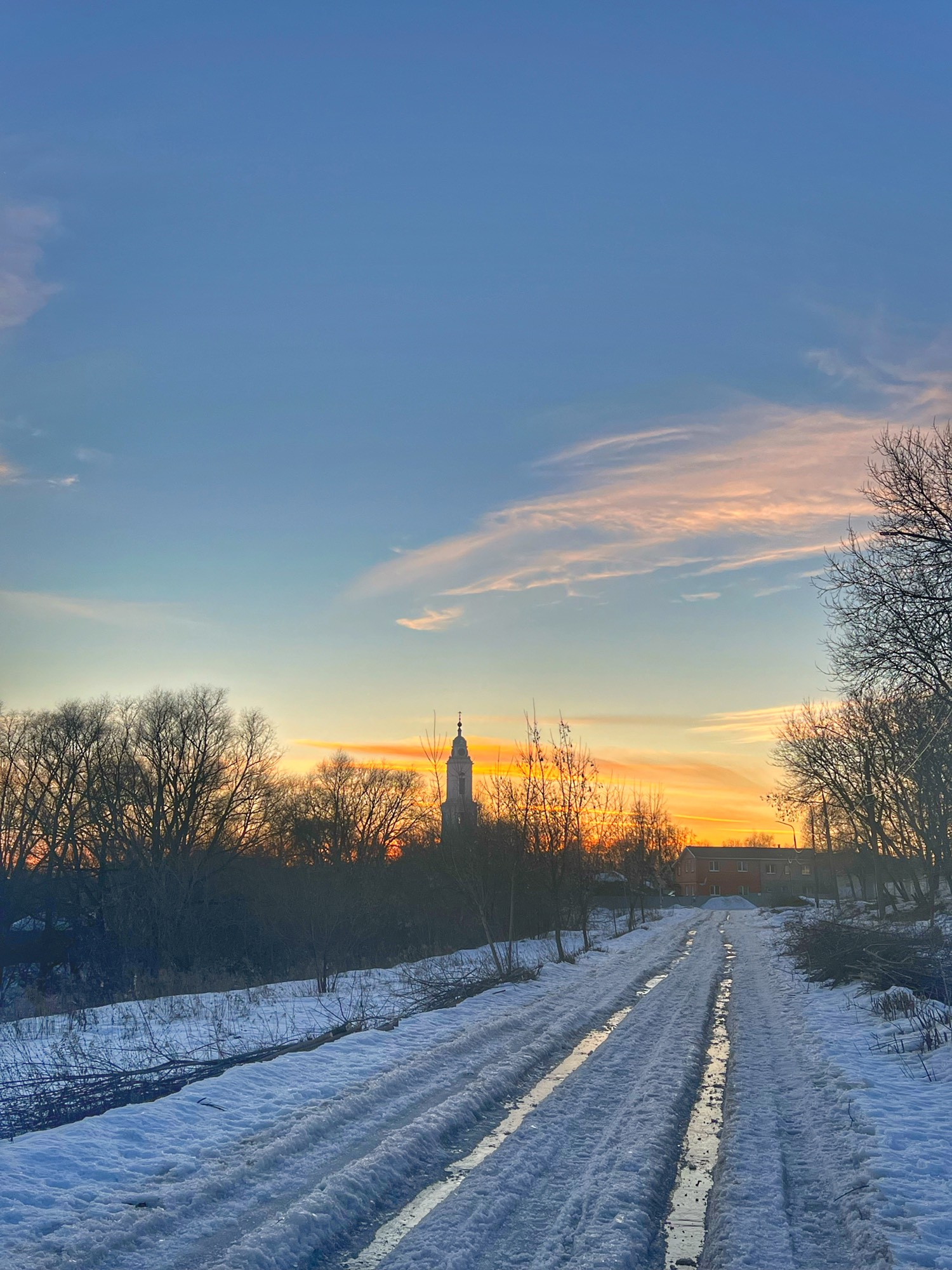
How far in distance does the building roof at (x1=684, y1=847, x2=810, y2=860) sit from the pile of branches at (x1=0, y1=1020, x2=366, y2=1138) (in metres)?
127

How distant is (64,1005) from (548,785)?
13.7 m

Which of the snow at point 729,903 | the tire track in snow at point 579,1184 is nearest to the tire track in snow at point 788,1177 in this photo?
the tire track in snow at point 579,1184

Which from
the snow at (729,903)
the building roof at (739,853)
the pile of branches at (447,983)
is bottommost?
the snow at (729,903)

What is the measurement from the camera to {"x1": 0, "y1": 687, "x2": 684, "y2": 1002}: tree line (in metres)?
33.3

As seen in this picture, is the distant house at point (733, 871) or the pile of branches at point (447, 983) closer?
the pile of branches at point (447, 983)

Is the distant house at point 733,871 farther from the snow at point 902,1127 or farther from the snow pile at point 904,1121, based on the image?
the snow at point 902,1127

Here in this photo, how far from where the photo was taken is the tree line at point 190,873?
109ft

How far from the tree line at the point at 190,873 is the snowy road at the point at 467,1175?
1907 cm

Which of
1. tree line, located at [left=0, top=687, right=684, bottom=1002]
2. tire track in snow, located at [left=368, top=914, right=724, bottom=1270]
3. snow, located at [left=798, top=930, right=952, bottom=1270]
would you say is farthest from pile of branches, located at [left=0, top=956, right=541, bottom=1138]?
tree line, located at [left=0, top=687, right=684, bottom=1002]

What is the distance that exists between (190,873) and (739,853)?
104880mm

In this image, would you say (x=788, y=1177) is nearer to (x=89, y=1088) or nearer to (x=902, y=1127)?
(x=902, y=1127)

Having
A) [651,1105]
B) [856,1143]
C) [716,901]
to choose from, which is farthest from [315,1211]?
[716,901]

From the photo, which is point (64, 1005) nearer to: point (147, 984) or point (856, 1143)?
point (147, 984)

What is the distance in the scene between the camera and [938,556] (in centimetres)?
1359
